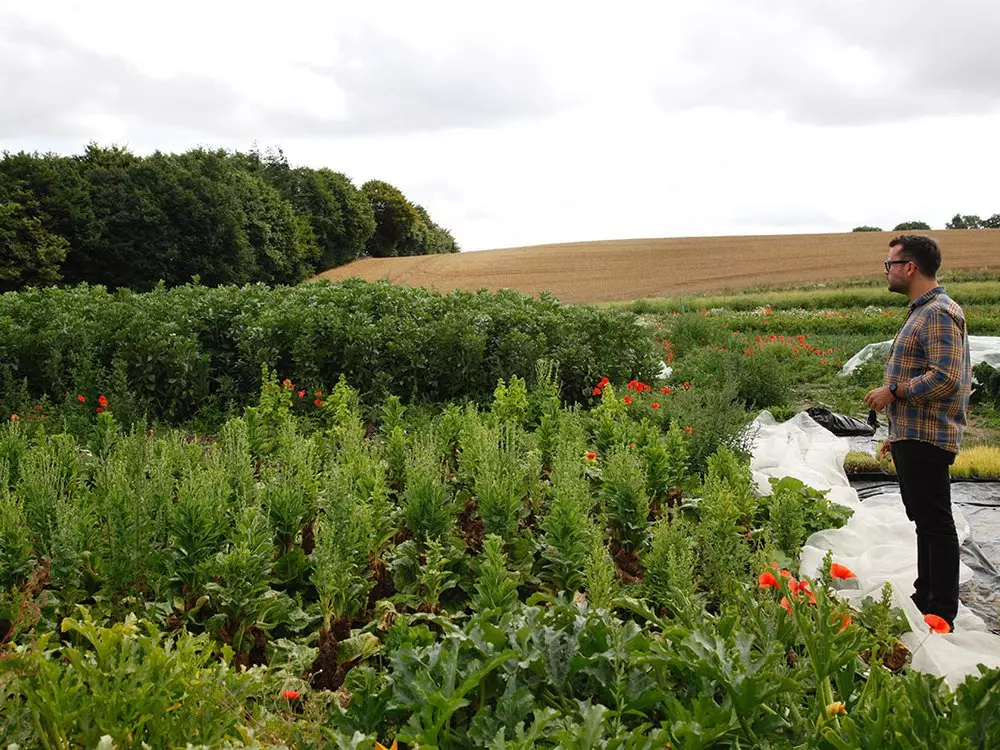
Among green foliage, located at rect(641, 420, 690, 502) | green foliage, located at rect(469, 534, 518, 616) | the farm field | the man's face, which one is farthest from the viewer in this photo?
green foliage, located at rect(641, 420, 690, 502)

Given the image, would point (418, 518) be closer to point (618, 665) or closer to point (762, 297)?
point (618, 665)

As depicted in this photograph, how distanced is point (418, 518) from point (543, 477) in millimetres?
1969

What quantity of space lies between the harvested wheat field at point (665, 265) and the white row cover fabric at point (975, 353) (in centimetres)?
1533

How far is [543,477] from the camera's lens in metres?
6.40

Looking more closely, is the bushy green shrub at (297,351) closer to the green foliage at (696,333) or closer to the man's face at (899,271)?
the green foliage at (696,333)

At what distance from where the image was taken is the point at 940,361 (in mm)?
4254

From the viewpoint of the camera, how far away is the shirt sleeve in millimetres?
4223

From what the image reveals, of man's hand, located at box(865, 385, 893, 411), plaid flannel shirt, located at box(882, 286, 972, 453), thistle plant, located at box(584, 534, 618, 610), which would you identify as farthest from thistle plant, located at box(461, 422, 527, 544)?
plaid flannel shirt, located at box(882, 286, 972, 453)

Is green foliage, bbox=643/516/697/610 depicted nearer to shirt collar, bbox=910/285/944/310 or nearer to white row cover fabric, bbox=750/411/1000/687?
white row cover fabric, bbox=750/411/1000/687

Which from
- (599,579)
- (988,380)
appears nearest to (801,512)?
(599,579)

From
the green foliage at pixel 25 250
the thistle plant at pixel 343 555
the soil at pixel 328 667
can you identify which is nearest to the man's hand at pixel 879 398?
the thistle plant at pixel 343 555

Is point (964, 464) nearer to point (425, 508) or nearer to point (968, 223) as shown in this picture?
point (425, 508)

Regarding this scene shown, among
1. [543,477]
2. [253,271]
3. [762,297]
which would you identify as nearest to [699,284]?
[762,297]

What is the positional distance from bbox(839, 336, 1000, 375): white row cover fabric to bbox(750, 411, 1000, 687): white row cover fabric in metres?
3.93
